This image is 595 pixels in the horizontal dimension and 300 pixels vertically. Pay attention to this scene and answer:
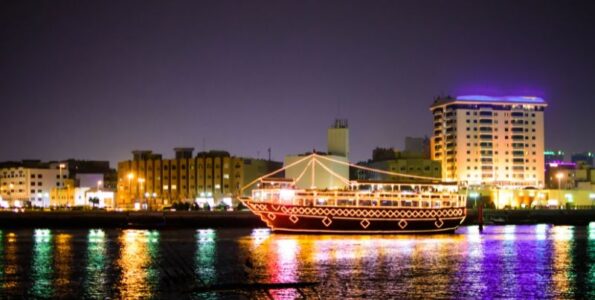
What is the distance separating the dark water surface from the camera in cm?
4644

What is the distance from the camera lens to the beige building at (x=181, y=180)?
545ft

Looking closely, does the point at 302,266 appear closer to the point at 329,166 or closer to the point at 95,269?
the point at 95,269

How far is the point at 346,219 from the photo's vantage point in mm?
94438

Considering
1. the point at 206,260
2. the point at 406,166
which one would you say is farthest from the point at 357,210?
the point at 406,166

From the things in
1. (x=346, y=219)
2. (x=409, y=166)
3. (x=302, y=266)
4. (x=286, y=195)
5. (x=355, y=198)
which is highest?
(x=409, y=166)

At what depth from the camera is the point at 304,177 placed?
151875 mm

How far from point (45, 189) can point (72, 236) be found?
10930cm

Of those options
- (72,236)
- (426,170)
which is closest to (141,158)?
(426,170)

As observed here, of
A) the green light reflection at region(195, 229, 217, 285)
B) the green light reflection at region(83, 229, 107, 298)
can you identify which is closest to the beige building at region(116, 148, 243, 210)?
the green light reflection at region(195, 229, 217, 285)

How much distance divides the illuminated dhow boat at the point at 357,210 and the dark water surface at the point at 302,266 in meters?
6.35

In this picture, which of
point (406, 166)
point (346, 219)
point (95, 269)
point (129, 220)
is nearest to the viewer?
point (95, 269)

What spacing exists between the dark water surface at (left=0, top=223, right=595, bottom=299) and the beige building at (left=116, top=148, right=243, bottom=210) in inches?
3054

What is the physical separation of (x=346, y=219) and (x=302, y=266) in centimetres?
3679

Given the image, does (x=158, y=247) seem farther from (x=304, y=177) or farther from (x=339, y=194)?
(x=304, y=177)
